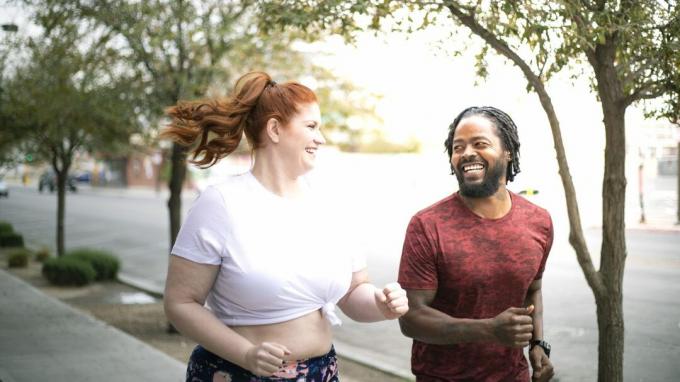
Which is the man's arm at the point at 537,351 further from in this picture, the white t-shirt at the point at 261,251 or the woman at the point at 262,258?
the white t-shirt at the point at 261,251

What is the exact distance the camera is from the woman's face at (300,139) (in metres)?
2.63

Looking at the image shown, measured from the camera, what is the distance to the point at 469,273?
108 inches

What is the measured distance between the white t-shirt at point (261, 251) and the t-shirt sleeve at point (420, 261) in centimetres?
26

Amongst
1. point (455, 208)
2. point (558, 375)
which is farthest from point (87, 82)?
point (455, 208)

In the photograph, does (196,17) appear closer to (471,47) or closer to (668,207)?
(471,47)

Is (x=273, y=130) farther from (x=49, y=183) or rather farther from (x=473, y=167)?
(x=49, y=183)

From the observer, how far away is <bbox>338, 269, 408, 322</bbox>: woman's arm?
244cm

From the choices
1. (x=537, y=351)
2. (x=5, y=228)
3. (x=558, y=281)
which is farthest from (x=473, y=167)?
(x=5, y=228)

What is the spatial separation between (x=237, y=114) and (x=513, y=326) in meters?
1.15

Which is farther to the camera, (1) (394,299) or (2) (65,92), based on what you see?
(2) (65,92)

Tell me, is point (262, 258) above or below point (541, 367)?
above

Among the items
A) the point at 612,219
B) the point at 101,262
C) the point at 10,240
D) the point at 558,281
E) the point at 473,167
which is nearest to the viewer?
the point at 473,167

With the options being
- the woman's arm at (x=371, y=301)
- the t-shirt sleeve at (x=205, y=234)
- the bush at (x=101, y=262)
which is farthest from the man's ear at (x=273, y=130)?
the bush at (x=101, y=262)

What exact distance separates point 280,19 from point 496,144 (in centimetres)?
236
